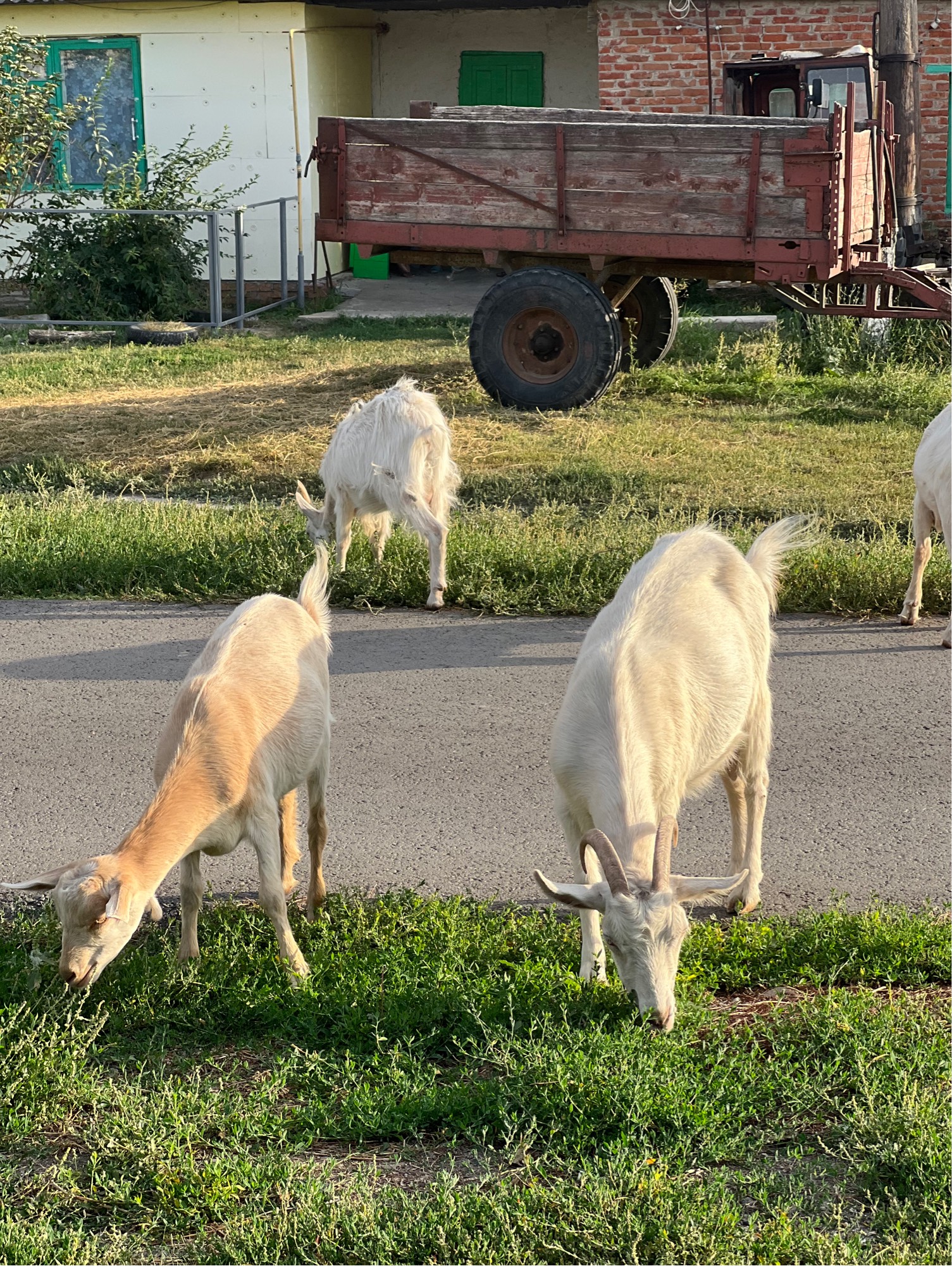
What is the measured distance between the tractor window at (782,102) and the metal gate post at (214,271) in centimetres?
664

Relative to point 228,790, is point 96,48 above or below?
above

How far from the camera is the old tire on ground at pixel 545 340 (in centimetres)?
1173

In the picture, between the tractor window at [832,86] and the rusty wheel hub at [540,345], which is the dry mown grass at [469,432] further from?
the tractor window at [832,86]

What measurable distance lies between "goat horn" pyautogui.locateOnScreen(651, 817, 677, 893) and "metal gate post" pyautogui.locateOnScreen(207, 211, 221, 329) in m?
14.0

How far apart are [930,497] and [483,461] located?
4.18m

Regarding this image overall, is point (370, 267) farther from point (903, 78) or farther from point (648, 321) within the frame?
point (903, 78)

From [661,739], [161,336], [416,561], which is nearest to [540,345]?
[416,561]

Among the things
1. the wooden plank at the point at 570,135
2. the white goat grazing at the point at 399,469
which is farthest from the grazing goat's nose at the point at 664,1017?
the wooden plank at the point at 570,135

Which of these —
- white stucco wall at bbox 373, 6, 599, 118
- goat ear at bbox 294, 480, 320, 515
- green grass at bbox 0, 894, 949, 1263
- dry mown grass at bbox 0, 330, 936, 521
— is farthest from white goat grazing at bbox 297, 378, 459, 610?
white stucco wall at bbox 373, 6, 599, 118

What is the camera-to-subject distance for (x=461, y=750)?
5.95 meters

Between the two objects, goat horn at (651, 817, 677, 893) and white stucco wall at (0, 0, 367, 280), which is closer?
goat horn at (651, 817, 677, 893)

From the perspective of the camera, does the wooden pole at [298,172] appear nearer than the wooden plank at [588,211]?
No

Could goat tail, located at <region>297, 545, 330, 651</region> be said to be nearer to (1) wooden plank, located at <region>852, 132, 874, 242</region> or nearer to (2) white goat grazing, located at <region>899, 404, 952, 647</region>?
(2) white goat grazing, located at <region>899, 404, 952, 647</region>

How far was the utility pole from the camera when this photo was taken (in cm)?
1550
